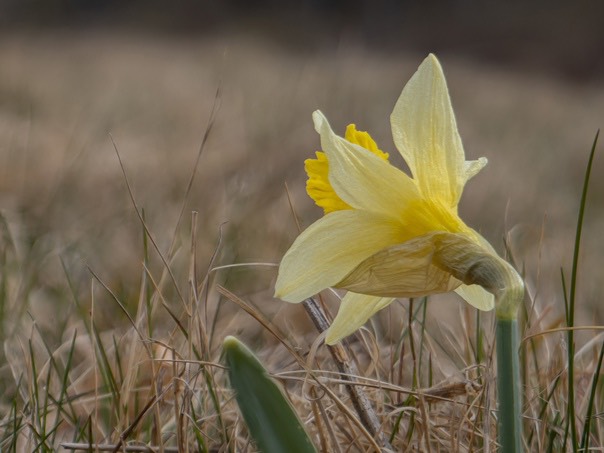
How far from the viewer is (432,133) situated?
25.6 inches

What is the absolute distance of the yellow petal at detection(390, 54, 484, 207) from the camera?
0.65 meters

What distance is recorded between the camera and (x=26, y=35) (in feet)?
23.1

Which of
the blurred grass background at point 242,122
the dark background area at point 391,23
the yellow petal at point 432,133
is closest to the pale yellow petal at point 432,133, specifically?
the yellow petal at point 432,133

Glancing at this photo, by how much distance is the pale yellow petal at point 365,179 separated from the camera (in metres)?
0.63

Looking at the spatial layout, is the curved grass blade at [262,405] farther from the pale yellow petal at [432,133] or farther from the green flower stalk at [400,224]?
the pale yellow petal at [432,133]

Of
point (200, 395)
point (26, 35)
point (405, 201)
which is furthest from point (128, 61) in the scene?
point (405, 201)

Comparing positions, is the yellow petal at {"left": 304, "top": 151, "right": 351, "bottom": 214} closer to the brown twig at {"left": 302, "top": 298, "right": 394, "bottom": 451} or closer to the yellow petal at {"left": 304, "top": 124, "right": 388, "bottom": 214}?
the yellow petal at {"left": 304, "top": 124, "right": 388, "bottom": 214}

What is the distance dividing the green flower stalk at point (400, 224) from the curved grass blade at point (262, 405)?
5 cm

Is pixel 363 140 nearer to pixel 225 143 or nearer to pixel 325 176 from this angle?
pixel 325 176

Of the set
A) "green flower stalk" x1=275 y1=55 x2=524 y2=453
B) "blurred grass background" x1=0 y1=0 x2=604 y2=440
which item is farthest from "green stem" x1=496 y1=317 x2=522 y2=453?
→ "blurred grass background" x1=0 y1=0 x2=604 y2=440

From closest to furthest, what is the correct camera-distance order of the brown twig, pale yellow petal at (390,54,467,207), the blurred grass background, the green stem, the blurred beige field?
1. the green stem
2. pale yellow petal at (390,54,467,207)
3. the brown twig
4. the blurred grass background
5. the blurred beige field

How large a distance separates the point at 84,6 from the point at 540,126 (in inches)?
179

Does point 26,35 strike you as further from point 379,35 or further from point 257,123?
point 257,123

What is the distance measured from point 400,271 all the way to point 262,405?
0.13 metres
